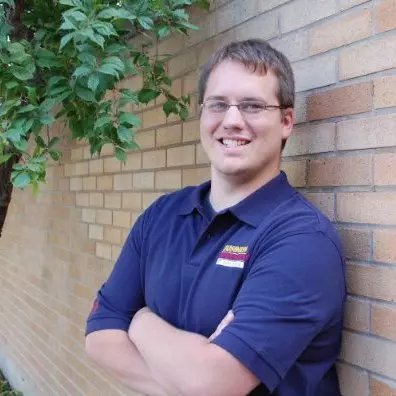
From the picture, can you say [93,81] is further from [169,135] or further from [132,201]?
[132,201]

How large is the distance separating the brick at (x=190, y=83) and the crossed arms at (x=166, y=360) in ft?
4.29

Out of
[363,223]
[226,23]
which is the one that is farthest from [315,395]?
[226,23]

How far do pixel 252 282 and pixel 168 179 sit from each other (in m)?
1.53

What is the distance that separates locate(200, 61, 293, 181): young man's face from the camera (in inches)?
69.6

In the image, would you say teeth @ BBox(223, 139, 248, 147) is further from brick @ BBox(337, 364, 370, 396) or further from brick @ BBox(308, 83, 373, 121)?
brick @ BBox(337, 364, 370, 396)

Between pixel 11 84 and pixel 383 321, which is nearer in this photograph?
pixel 383 321

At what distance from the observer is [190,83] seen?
283cm

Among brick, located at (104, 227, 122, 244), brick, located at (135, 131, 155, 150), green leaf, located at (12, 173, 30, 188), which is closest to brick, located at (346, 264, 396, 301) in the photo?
green leaf, located at (12, 173, 30, 188)

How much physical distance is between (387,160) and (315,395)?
0.78 meters

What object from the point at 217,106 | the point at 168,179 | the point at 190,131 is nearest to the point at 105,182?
the point at 168,179

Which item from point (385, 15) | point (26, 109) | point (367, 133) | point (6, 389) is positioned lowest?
point (6, 389)

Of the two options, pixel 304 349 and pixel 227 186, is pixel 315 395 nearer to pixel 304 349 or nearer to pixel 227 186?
pixel 304 349

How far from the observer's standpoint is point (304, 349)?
152 cm

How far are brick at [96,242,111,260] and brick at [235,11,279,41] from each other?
68.8 inches
